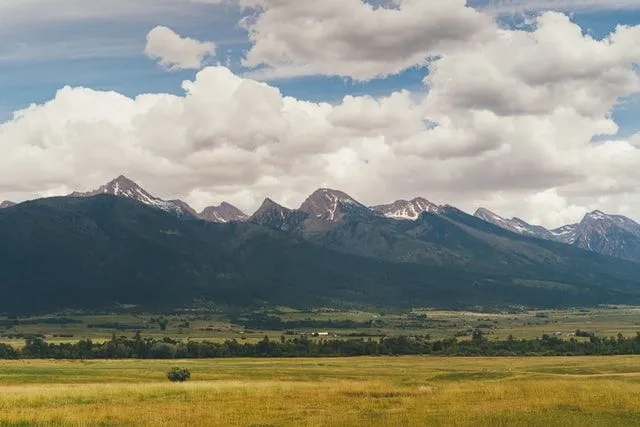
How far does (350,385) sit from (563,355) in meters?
116

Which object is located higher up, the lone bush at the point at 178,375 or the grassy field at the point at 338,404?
the grassy field at the point at 338,404

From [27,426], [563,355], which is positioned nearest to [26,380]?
[27,426]

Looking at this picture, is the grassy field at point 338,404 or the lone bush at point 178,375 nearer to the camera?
the grassy field at point 338,404

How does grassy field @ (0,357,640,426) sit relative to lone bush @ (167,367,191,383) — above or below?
above

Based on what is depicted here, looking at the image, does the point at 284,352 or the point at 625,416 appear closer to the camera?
the point at 625,416

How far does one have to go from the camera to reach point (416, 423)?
181 ft

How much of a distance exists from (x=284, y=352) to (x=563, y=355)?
75.4 metres

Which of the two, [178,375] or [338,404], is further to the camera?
[178,375]

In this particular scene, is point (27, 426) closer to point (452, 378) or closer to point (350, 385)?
point (350, 385)

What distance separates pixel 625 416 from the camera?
193 feet

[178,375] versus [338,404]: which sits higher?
[338,404]

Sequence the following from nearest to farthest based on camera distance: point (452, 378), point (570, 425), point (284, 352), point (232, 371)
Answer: point (570, 425) < point (452, 378) < point (232, 371) < point (284, 352)

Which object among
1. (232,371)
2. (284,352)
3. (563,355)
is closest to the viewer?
(232,371)

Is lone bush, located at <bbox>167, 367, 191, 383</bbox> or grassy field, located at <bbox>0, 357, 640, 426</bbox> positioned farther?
lone bush, located at <bbox>167, 367, 191, 383</bbox>
